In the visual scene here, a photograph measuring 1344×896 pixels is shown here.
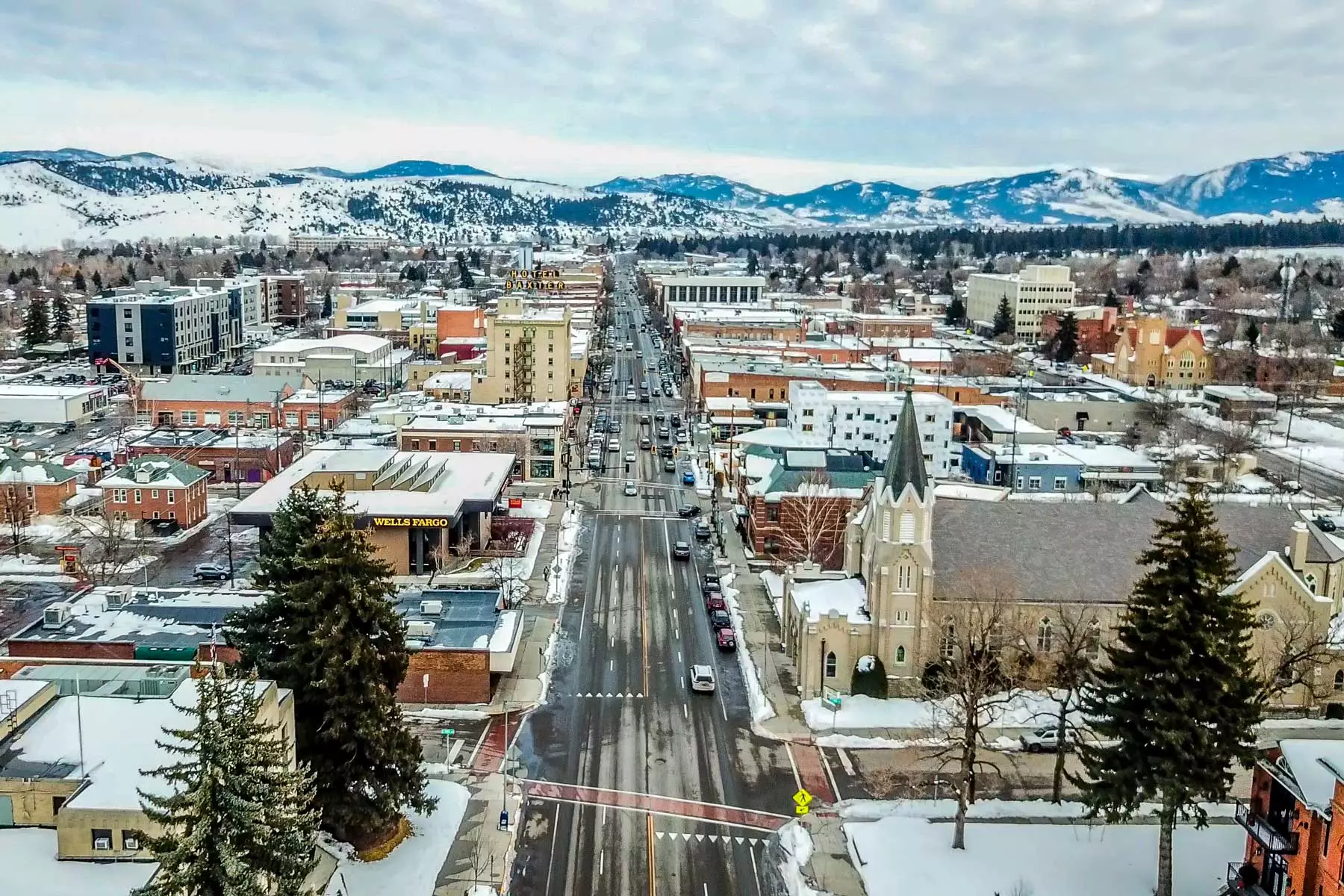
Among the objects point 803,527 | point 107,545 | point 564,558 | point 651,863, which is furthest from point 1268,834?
point 107,545

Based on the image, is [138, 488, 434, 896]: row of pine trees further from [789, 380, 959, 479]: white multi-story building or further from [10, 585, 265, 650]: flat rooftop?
[789, 380, 959, 479]: white multi-story building

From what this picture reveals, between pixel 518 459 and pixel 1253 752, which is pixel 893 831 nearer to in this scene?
pixel 1253 752

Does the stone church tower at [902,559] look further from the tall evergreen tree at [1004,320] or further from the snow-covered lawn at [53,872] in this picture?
the tall evergreen tree at [1004,320]

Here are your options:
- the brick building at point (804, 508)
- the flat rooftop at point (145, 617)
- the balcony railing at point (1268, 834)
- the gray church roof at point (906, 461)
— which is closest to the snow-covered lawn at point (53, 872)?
the flat rooftop at point (145, 617)

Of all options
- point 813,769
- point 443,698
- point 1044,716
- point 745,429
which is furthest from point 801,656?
point 745,429

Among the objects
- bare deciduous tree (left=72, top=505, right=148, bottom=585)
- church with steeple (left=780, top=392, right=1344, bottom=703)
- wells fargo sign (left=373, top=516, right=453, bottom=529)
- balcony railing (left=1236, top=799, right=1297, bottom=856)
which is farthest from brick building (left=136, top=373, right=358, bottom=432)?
balcony railing (left=1236, top=799, right=1297, bottom=856)
